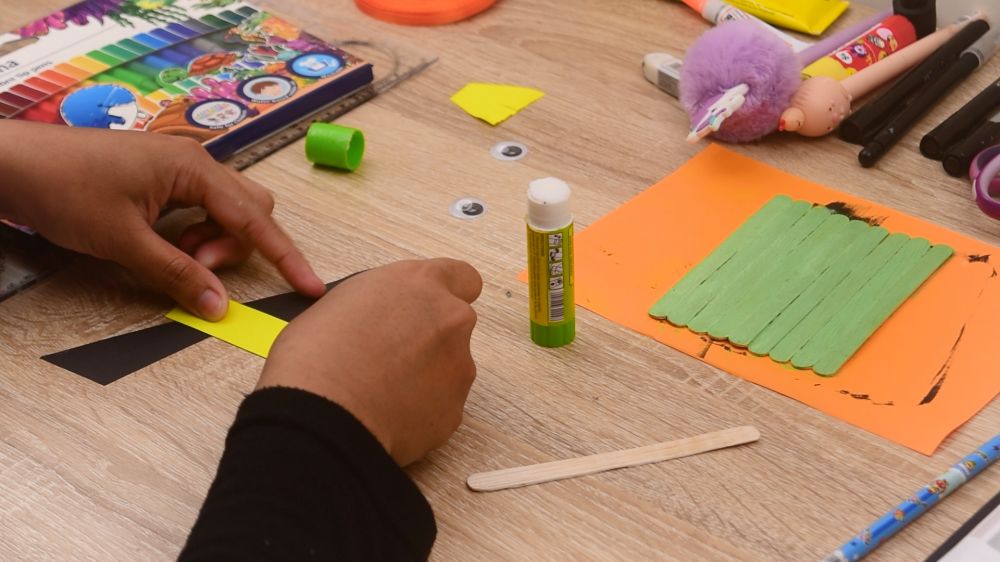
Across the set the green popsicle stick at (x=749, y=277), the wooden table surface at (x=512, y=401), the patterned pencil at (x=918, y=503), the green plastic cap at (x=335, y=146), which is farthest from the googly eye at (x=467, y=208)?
the patterned pencil at (x=918, y=503)

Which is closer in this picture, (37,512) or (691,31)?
(37,512)

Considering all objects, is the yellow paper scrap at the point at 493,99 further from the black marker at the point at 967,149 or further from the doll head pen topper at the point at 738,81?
the black marker at the point at 967,149

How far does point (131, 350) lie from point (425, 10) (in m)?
0.57

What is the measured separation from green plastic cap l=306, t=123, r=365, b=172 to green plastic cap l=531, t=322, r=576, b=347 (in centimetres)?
29

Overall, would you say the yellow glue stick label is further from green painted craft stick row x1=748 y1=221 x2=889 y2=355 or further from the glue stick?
green painted craft stick row x1=748 y1=221 x2=889 y2=355

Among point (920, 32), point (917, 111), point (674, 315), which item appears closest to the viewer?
point (674, 315)

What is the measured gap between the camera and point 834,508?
2.10ft

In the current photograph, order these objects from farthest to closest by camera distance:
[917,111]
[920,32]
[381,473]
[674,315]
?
1. [920,32]
2. [917,111]
3. [674,315]
4. [381,473]

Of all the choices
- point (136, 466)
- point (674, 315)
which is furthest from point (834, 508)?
point (136, 466)

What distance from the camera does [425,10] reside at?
1187mm

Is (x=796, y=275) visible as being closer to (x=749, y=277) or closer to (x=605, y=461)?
(x=749, y=277)

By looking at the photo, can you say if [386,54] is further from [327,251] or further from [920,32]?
[920,32]

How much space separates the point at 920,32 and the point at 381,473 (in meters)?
0.80

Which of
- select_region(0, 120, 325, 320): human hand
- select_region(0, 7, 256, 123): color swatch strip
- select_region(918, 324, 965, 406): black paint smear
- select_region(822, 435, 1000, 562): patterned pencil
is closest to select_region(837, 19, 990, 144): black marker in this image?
select_region(918, 324, 965, 406): black paint smear
